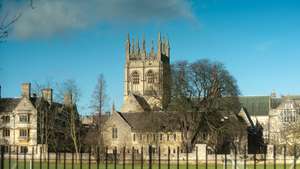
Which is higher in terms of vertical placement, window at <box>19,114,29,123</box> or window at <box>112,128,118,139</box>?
window at <box>19,114,29,123</box>

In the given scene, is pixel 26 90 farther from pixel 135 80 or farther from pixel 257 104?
pixel 257 104

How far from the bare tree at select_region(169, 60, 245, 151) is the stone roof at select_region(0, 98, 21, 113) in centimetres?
2100

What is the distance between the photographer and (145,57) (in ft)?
328

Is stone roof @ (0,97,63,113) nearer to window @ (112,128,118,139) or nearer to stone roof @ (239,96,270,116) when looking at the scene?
window @ (112,128,118,139)

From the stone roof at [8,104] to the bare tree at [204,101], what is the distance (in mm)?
20999

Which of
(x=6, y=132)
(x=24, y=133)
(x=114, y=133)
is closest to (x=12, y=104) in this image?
(x=6, y=132)

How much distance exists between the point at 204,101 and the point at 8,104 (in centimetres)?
2545

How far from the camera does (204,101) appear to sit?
195 ft

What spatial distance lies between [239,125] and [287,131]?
4853mm

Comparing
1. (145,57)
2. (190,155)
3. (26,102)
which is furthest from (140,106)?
(190,155)

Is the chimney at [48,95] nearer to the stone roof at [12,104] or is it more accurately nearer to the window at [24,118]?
the stone roof at [12,104]

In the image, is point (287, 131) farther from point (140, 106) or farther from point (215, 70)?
point (140, 106)

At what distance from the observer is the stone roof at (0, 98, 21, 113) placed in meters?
70.1

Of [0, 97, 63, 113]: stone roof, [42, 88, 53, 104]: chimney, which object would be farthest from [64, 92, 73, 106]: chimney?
[42, 88, 53, 104]: chimney
